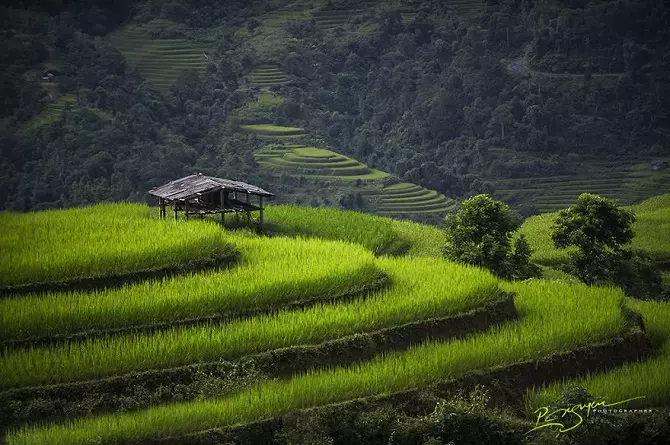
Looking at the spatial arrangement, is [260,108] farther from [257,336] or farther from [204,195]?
[257,336]

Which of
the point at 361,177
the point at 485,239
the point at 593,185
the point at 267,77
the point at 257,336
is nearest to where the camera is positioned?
the point at 257,336

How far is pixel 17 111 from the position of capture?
57.9 meters

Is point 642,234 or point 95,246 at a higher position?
point 95,246

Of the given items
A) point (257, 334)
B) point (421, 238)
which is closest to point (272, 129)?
point (421, 238)

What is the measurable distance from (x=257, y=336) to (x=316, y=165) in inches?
1771

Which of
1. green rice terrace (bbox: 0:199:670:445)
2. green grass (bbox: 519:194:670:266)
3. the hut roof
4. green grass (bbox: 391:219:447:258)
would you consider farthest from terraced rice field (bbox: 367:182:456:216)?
green rice terrace (bbox: 0:199:670:445)

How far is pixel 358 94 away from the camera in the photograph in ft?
247

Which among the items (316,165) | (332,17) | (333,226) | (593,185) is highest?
(332,17)

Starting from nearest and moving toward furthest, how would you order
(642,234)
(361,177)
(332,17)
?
(642,234), (361,177), (332,17)

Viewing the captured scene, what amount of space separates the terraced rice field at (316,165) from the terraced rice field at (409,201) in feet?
4.90

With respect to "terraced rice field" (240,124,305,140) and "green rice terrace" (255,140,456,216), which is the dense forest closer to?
"terraced rice field" (240,124,305,140)

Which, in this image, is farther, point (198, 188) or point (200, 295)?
point (198, 188)

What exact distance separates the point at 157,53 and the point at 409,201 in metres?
25.1

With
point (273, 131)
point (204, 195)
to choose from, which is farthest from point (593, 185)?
point (204, 195)
